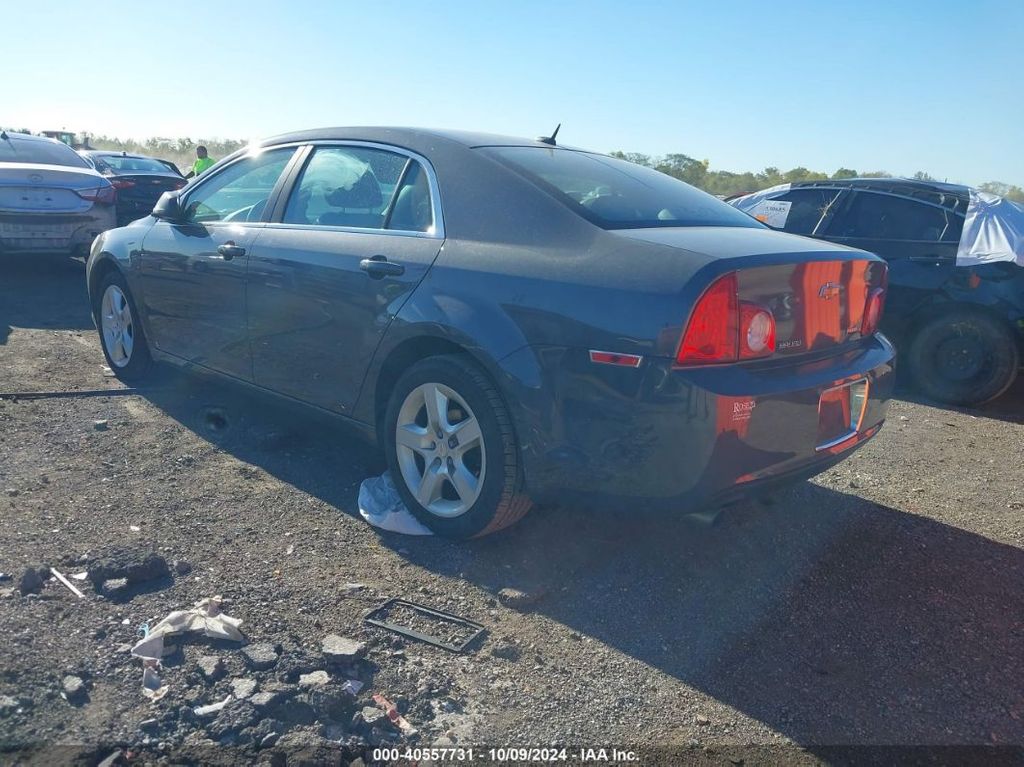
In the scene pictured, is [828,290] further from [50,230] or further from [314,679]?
[50,230]

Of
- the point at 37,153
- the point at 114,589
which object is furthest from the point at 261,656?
the point at 37,153

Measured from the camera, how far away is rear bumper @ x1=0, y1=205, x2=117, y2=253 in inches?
A: 333

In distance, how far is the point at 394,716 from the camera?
2.49 meters

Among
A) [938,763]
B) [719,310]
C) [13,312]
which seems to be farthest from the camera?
[13,312]

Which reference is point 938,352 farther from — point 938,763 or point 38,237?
point 38,237

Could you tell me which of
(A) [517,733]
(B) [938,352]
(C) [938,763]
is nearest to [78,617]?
(A) [517,733]

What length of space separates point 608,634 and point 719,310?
1.19 metres

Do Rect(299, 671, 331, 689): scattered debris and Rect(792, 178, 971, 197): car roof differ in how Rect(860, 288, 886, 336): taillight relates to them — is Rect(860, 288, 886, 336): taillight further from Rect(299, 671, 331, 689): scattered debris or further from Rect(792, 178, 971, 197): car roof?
Rect(792, 178, 971, 197): car roof

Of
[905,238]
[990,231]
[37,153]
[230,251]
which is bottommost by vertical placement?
[230,251]

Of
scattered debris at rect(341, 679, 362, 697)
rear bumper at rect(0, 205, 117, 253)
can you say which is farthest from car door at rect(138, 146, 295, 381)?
rear bumper at rect(0, 205, 117, 253)

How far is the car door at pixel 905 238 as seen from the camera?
6.49 meters

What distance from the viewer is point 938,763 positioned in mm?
2395

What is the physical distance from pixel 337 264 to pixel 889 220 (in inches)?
194

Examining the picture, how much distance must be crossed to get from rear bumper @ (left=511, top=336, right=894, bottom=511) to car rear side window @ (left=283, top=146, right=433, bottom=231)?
3.68 feet
